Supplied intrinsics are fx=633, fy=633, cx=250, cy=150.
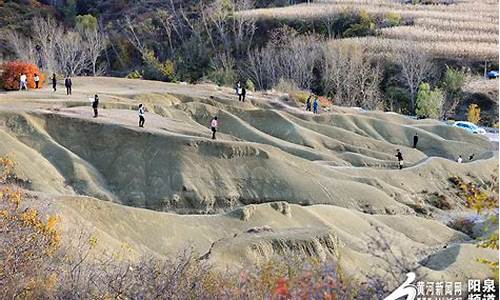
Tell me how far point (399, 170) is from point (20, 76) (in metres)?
27.4

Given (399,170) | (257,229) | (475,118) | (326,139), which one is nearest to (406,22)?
(475,118)

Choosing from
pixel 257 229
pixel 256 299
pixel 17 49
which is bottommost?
pixel 257 229

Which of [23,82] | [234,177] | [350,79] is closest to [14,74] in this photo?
[23,82]

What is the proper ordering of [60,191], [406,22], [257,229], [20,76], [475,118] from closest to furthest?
[257,229]
[60,191]
[20,76]
[475,118]
[406,22]

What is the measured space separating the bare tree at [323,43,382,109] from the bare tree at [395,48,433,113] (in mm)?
3216

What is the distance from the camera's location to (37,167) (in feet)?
104

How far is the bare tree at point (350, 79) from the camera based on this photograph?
229 feet

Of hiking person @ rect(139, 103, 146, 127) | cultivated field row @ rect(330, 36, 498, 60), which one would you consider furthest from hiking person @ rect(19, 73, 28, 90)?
cultivated field row @ rect(330, 36, 498, 60)

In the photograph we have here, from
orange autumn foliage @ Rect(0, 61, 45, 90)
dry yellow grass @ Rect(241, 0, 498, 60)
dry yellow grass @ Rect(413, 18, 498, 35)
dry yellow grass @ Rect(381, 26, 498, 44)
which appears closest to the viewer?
orange autumn foliage @ Rect(0, 61, 45, 90)

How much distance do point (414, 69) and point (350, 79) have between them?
7.64 metres

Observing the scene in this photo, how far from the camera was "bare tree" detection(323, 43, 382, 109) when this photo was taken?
2746 inches

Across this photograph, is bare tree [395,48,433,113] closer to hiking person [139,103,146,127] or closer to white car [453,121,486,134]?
white car [453,121,486,134]

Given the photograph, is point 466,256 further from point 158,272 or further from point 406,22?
point 406,22

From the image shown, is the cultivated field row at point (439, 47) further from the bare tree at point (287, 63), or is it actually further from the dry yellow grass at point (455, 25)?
the dry yellow grass at point (455, 25)
